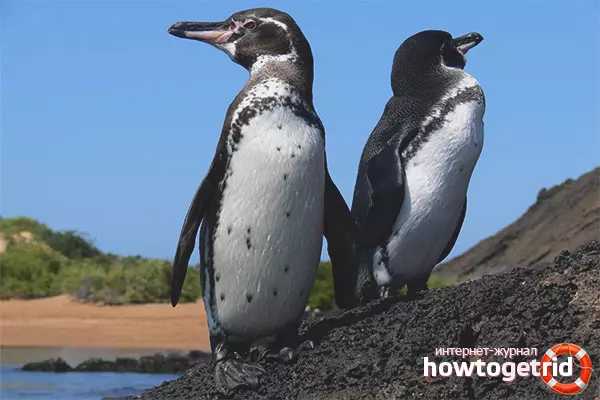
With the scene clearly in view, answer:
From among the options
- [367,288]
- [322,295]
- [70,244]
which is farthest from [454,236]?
[70,244]

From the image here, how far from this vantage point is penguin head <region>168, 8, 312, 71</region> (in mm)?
4422

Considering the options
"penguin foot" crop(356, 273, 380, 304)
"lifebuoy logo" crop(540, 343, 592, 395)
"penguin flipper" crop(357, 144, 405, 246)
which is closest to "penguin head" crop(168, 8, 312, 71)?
"penguin flipper" crop(357, 144, 405, 246)

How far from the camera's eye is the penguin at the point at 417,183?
17.7 ft

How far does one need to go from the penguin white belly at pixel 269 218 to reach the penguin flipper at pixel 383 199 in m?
1.10

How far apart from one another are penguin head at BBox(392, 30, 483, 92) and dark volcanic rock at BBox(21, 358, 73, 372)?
164 inches

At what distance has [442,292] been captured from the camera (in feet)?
16.0

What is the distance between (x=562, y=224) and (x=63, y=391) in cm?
788

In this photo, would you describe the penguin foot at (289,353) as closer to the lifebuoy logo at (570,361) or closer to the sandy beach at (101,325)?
the lifebuoy logo at (570,361)

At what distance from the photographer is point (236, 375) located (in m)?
4.39

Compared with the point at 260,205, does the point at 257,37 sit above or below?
above

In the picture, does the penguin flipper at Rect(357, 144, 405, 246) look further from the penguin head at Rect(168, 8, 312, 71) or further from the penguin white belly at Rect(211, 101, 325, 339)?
the penguin head at Rect(168, 8, 312, 71)

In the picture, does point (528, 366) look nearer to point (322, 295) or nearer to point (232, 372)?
point (232, 372)

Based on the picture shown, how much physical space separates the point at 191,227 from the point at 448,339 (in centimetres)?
122

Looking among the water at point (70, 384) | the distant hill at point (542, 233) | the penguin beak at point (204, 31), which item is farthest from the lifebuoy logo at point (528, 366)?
the distant hill at point (542, 233)
